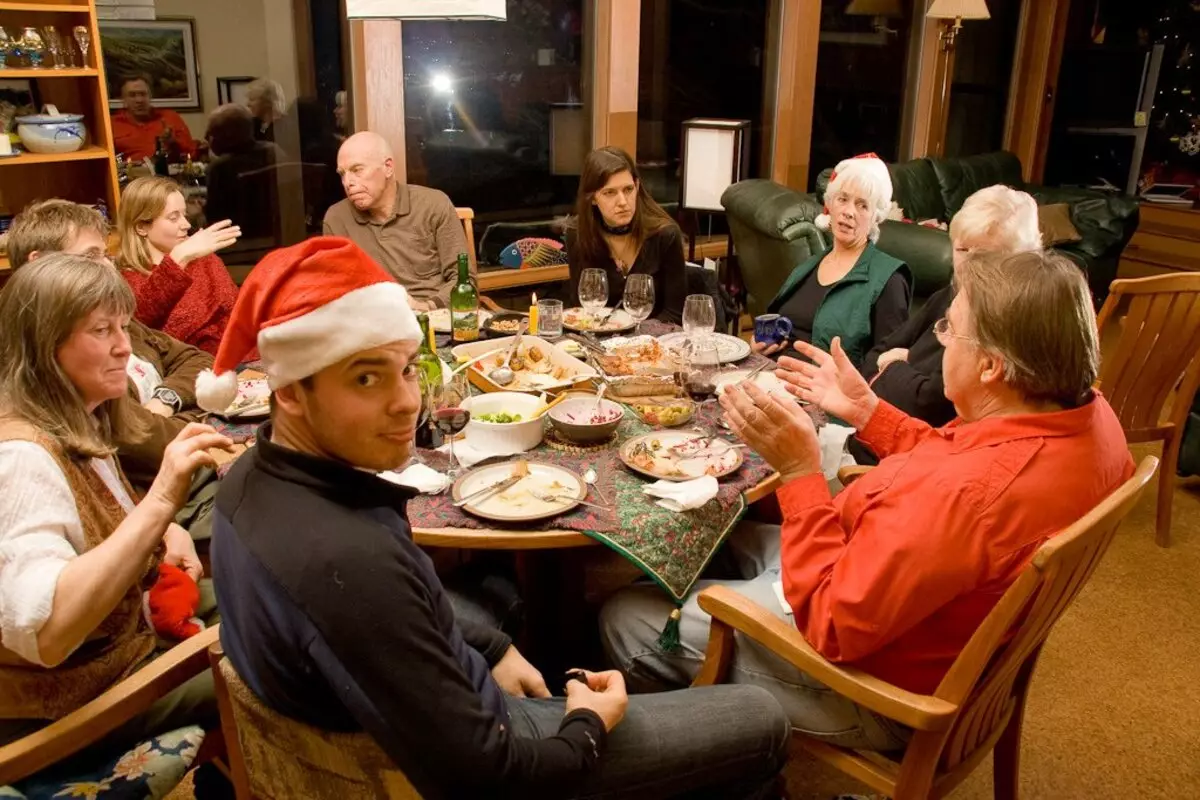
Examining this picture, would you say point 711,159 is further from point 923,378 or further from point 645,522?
point 645,522

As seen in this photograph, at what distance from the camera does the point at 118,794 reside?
1383 mm

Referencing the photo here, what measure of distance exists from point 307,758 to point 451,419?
80cm

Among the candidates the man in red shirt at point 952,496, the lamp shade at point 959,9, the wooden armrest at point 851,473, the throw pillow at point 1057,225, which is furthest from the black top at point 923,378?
the lamp shade at point 959,9

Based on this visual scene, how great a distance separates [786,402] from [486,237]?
3410 millimetres

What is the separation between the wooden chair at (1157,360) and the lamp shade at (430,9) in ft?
6.09

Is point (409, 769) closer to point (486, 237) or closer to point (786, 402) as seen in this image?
point (786, 402)

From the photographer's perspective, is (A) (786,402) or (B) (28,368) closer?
(B) (28,368)

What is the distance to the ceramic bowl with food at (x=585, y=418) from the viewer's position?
196 centimetres

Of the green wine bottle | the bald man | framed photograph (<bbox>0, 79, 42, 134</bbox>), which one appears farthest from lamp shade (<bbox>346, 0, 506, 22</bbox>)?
framed photograph (<bbox>0, 79, 42, 134</bbox>)

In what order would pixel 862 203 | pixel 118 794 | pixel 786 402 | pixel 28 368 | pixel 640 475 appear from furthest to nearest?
pixel 862 203, pixel 640 475, pixel 786 402, pixel 28 368, pixel 118 794

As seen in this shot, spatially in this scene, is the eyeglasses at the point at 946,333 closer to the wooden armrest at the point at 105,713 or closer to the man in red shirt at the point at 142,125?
the wooden armrest at the point at 105,713

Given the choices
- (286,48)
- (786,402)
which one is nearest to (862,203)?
(786,402)

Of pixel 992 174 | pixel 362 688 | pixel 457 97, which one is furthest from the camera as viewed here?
pixel 992 174

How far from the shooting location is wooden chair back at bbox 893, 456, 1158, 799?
1253mm
